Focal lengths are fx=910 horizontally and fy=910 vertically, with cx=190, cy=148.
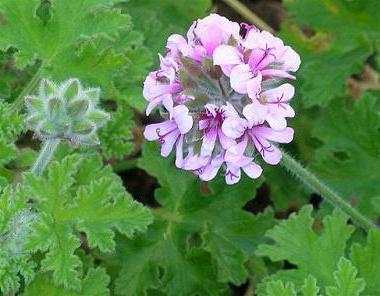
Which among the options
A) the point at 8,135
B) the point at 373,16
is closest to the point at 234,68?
the point at 8,135

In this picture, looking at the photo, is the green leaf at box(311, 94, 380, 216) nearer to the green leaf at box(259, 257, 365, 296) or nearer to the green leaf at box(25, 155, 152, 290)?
the green leaf at box(259, 257, 365, 296)

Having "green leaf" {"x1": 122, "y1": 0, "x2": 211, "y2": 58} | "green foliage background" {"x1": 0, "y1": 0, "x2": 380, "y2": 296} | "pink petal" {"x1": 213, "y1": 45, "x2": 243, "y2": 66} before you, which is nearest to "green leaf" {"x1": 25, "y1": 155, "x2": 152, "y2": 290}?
"green foliage background" {"x1": 0, "y1": 0, "x2": 380, "y2": 296}

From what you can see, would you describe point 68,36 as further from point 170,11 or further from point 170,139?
point 170,11

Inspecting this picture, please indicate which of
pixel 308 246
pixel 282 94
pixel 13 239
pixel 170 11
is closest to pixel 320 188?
pixel 308 246

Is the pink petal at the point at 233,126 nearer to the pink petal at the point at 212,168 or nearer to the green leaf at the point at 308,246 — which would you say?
the pink petal at the point at 212,168

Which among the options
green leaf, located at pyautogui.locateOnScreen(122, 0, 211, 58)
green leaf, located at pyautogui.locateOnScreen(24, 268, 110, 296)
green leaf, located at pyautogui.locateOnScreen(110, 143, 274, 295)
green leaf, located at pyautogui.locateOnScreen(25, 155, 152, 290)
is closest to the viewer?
green leaf, located at pyautogui.locateOnScreen(25, 155, 152, 290)

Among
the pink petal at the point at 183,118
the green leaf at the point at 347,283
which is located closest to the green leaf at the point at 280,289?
the green leaf at the point at 347,283

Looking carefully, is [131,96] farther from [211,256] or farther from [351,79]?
[351,79]
